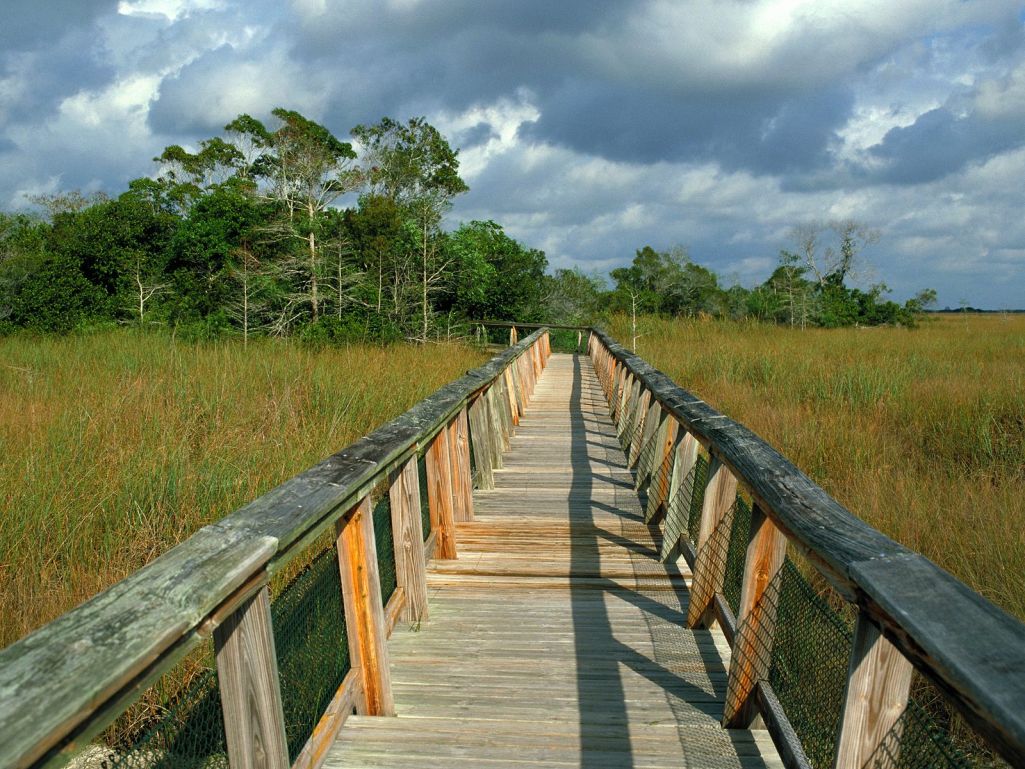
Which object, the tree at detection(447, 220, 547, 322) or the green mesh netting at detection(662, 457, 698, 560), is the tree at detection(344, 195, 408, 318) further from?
the green mesh netting at detection(662, 457, 698, 560)

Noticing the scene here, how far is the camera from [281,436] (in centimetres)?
640

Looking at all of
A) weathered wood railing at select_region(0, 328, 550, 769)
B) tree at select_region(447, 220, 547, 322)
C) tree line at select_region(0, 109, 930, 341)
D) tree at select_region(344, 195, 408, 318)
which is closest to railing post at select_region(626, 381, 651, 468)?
weathered wood railing at select_region(0, 328, 550, 769)

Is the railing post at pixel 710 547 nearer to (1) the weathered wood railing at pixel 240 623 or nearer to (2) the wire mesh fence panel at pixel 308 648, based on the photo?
(1) the weathered wood railing at pixel 240 623

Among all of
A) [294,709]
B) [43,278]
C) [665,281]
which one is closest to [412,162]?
[665,281]

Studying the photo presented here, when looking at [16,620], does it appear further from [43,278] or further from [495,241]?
[495,241]

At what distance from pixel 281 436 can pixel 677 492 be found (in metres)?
3.46

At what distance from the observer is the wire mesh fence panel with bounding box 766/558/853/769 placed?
9.55 feet

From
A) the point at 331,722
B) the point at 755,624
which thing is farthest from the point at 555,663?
the point at 331,722

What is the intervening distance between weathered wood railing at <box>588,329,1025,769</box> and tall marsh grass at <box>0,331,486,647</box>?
2860 mm

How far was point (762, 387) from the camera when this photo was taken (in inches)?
460

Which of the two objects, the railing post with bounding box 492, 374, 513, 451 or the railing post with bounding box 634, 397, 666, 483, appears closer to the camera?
the railing post with bounding box 634, 397, 666, 483

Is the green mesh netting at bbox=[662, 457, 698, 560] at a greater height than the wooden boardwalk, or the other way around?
the green mesh netting at bbox=[662, 457, 698, 560]

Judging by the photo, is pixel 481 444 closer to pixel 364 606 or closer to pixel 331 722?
pixel 364 606

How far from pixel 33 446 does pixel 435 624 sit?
3.31m
